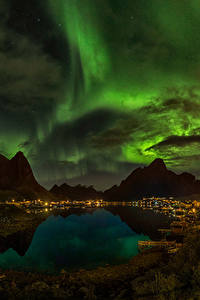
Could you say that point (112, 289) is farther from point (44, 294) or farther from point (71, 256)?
point (71, 256)

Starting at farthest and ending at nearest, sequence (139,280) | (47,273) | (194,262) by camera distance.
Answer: (47,273) → (139,280) → (194,262)

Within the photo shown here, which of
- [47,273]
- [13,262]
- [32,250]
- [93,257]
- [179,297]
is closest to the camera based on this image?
[179,297]

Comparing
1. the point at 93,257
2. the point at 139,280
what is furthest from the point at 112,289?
the point at 93,257

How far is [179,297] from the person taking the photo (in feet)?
33.9

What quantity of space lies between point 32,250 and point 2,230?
15.3 metres

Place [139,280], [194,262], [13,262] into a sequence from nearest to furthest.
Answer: [194,262]
[139,280]
[13,262]

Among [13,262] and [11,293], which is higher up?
[11,293]

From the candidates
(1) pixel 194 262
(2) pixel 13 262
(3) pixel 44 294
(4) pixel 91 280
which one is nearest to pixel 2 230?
(2) pixel 13 262

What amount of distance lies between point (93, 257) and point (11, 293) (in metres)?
19.4

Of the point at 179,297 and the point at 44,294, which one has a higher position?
the point at 179,297

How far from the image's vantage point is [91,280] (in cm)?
1986

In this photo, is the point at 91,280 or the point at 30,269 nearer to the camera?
the point at 91,280

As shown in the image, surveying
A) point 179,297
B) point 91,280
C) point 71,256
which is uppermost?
point 179,297

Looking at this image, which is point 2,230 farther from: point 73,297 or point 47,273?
point 73,297
